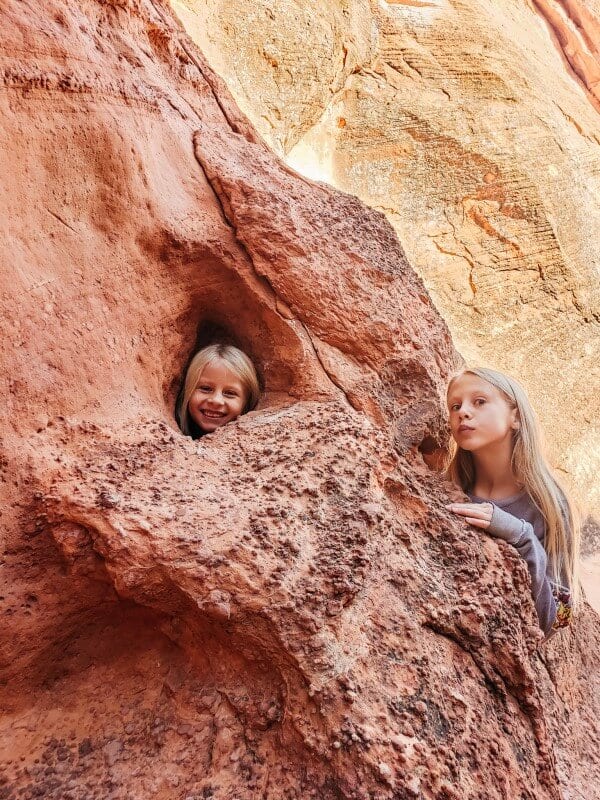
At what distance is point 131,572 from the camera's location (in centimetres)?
137

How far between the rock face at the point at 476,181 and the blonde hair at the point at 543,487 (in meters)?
3.85

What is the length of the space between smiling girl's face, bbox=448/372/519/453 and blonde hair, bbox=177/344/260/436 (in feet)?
2.38

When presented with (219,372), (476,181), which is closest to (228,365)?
(219,372)

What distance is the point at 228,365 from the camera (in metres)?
2.15

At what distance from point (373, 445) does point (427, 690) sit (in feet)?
2.22

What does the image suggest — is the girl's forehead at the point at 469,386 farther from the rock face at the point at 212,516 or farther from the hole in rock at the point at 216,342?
the hole in rock at the point at 216,342

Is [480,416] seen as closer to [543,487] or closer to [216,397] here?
[543,487]

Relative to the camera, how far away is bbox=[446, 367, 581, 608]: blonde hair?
196 centimetres

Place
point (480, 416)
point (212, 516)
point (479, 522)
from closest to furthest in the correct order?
point (212, 516), point (479, 522), point (480, 416)

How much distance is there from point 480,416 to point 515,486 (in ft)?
0.88

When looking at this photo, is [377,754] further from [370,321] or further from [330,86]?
[330,86]

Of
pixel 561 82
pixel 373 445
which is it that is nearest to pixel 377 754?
pixel 373 445

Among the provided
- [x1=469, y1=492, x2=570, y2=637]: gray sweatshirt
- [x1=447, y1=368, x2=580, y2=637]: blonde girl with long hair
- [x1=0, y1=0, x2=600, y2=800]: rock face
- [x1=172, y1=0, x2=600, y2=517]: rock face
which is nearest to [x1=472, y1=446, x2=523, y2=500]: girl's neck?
[x1=447, y1=368, x2=580, y2=637]: blonde girl with long hair

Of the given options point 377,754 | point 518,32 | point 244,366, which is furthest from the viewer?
point 518,32
